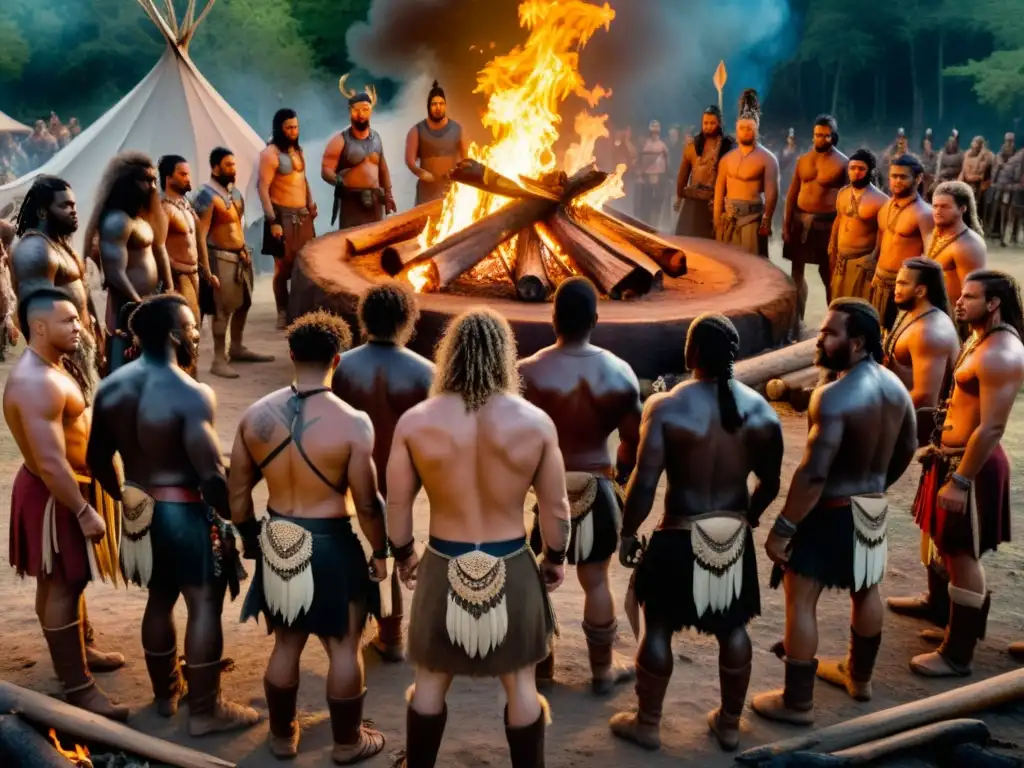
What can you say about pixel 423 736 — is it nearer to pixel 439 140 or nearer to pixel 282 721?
pixel 282 721

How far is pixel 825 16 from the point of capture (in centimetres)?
2741

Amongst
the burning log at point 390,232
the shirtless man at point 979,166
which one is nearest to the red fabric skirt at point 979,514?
the burning log at point 390,232

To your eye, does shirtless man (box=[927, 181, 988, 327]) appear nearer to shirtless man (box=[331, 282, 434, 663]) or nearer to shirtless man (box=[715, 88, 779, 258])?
shirtless man (box=[331, 282, 434, 663])

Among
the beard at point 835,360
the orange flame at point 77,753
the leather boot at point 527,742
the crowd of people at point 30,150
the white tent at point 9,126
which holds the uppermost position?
the white tent at point 9,126

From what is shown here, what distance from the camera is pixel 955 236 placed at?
6547 millimetres

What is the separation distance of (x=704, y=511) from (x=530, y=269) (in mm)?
4331

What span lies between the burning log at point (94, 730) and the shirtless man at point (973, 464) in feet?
9.72

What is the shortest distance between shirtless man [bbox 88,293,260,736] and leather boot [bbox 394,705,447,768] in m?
0.88

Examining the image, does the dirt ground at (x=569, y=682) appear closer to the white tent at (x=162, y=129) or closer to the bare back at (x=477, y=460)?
the bare back at (x=477, y=460)

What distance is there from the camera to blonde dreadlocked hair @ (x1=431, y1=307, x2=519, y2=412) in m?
3.53

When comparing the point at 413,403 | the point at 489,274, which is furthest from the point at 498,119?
the point at 413,403

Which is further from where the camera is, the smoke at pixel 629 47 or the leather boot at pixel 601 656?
the smoke at pixel 629 47

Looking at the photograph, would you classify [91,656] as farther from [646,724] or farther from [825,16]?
[825,16]

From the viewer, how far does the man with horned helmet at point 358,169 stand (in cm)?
1062
